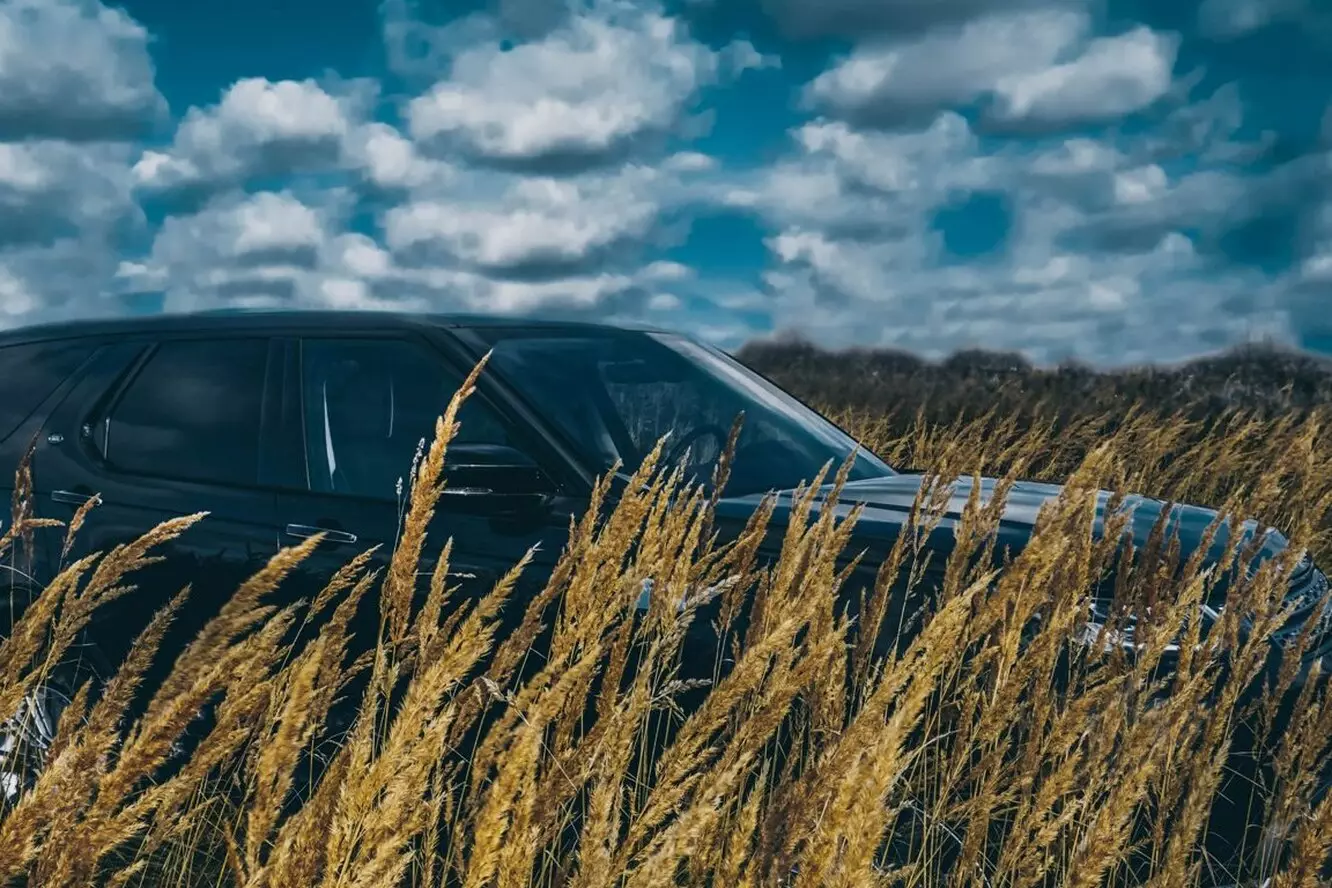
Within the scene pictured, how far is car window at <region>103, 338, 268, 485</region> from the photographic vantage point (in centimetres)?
425

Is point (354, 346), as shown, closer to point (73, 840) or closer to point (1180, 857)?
point (73, 840)

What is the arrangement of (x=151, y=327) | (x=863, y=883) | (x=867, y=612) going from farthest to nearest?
(x=151, y=327) → (x=867, y=612) → (x=863, y=883)

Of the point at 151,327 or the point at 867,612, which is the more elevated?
the point at 151,327

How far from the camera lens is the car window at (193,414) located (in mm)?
4254

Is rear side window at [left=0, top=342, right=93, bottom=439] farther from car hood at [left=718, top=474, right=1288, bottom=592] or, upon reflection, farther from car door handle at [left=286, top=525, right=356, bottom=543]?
car hood at [left=718, top=474, right=1288, bottom=592]

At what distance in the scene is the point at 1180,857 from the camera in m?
1.79

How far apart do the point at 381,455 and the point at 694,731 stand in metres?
2.64

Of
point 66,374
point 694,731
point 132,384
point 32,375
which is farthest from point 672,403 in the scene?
point 694,731

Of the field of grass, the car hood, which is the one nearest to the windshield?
the car hood

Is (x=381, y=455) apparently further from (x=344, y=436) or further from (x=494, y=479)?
(x=494, y=479)

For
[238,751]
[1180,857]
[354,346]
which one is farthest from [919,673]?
[354,346]

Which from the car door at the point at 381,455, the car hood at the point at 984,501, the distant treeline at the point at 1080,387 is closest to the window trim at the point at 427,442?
the car door at the point at 381,455

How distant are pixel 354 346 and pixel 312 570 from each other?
83 centimetres

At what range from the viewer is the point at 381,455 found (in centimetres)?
411
